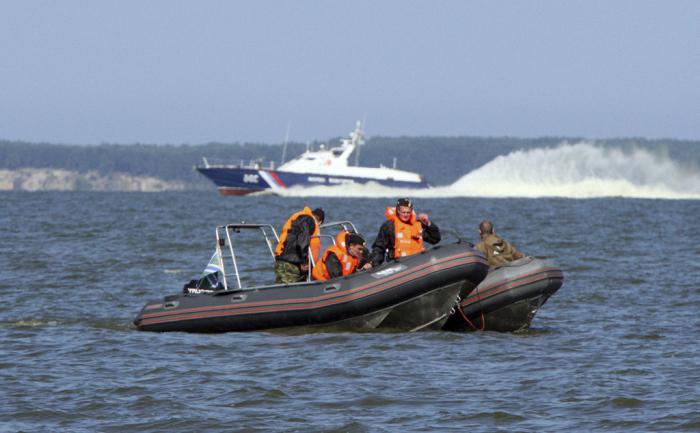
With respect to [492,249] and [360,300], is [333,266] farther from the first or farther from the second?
[492,249]

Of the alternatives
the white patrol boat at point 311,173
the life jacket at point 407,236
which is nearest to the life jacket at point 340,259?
the life jacket at point 407,236

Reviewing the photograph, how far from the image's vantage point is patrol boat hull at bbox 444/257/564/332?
515 inches

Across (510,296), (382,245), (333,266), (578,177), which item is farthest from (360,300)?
(578,177)

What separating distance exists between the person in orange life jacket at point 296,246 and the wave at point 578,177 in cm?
7258

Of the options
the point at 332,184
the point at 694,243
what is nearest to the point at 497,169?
the point at 332,184

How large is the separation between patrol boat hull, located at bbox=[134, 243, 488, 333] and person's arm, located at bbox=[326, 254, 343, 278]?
25 centimetres

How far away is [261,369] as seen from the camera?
1084cm

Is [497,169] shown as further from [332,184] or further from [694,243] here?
[694,243]

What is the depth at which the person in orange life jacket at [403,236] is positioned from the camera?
13.1 m

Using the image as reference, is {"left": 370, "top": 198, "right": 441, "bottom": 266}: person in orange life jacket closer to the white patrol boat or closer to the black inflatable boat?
the black inflatable boat

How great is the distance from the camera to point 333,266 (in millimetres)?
12875

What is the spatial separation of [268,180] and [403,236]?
57.8 m

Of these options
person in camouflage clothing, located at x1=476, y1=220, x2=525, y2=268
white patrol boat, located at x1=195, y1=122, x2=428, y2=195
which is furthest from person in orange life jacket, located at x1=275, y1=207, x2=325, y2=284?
white patrol boat, located at x1=195, y1=122, x2=428, y2=195

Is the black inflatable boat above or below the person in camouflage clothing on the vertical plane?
below
